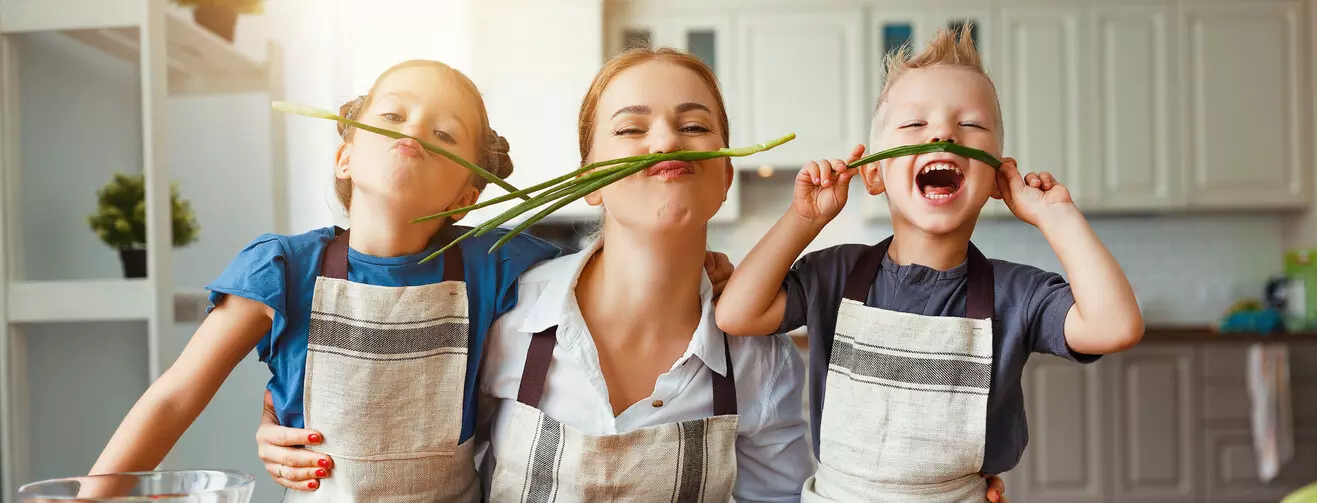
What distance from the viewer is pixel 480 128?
80 centimetres

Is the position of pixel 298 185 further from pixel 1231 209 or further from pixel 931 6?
pixel 1231 209

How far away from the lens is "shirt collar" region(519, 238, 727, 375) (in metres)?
0.86

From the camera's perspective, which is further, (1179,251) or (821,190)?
(1179,251)

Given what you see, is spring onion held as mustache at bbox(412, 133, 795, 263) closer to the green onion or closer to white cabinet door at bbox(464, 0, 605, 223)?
the green onion

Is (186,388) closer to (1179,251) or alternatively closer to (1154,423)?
(1154,423)

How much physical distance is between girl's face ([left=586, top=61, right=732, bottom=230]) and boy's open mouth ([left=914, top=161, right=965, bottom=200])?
0.60 ft

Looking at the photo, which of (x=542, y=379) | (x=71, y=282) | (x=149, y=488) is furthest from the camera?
(x=71, y=282)

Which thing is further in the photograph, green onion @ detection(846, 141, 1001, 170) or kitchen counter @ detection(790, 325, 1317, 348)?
kitchen counter @ detection(790, 325, 1317, 348)

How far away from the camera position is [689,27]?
347 cm

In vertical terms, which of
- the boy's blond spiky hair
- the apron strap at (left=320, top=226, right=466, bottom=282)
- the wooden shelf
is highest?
the boy's blond spiky hair

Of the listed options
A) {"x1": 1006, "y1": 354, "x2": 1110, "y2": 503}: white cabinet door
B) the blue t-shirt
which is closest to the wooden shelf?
the blue t-shirt

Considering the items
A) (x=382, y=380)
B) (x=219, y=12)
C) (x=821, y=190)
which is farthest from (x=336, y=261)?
(x=219, y=12)

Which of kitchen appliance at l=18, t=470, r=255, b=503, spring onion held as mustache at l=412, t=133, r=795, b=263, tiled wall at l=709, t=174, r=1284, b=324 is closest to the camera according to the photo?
kitchen appliance at l=18, t=470, r=255, b=503

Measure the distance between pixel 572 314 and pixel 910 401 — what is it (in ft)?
1.06
